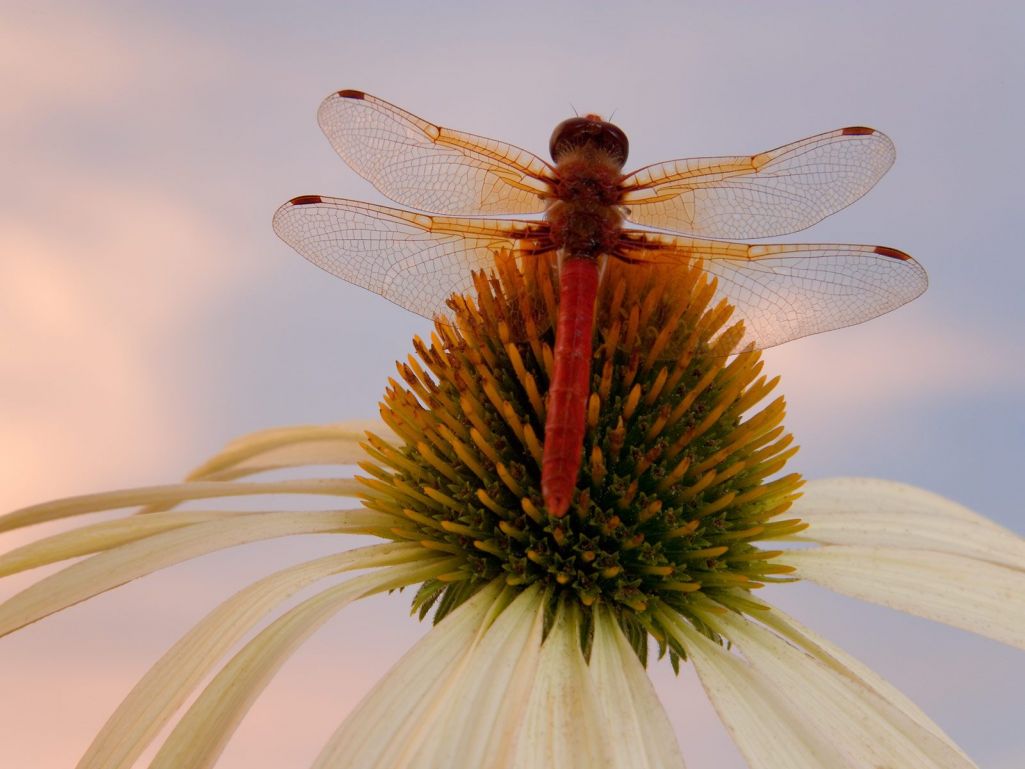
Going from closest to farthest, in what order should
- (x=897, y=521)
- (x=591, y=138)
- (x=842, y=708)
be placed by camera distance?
(x=842, y=708), (x=591, y=138), (x=897, y=521)

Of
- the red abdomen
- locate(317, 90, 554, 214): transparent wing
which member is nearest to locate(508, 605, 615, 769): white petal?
the red abdomen

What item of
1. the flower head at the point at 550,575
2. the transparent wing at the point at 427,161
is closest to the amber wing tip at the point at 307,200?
the transparent wing at the point at 427,161

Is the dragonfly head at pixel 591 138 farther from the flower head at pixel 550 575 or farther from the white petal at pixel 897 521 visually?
the white petal at pixel 897 521

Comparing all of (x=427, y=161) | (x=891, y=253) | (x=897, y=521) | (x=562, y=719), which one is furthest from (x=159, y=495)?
(x=897, y=521)

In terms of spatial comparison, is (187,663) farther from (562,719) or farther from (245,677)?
(562,719)

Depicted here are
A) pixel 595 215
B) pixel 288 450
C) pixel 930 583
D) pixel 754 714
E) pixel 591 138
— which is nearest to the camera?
pixel 754 714

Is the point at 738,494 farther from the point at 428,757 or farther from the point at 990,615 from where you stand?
the point at 428,757

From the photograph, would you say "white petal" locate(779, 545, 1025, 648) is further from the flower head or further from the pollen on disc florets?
the pollen on disc florets
